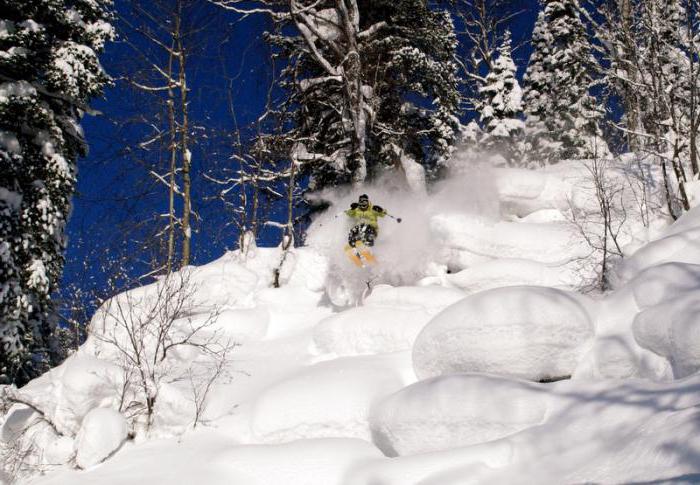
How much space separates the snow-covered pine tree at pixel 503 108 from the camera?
19.2 metres

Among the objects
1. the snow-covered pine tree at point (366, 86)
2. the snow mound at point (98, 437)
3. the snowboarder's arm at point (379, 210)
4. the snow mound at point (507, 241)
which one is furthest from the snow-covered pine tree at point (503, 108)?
the snow mound at point (98, 437)

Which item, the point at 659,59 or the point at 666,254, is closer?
the point at 666,254

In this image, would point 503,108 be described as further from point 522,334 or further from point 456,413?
point 456,413

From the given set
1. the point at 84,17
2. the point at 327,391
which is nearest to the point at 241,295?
the point at 327,391

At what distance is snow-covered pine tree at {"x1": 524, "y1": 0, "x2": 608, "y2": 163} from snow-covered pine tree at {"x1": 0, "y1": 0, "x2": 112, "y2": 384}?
16446 millimetres

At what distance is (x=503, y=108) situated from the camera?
762 inches

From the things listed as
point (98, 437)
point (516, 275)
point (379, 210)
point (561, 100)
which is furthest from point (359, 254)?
point (561, 100)

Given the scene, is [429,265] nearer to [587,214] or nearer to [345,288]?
[345,288]

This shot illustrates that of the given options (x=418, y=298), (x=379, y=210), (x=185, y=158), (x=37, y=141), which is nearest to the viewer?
(x=418, y=298)

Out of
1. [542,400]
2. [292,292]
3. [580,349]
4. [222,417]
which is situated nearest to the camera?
[542,400]

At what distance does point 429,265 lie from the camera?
37.1ft

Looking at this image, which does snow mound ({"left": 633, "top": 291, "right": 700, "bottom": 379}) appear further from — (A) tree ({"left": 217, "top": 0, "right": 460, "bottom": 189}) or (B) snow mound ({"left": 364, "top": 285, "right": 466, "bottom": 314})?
(A) tree ({"left": 217, "top": 0, "right": 460, "bottom": 189})

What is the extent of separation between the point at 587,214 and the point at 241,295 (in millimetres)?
8281

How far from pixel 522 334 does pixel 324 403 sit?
2.56 meters
